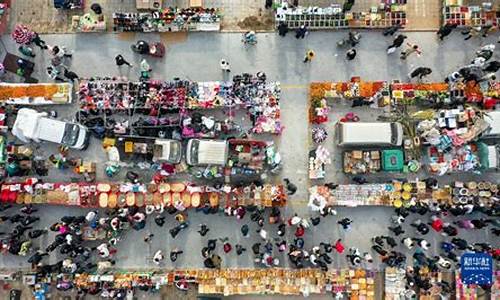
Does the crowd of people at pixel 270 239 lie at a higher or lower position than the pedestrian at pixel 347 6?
lower

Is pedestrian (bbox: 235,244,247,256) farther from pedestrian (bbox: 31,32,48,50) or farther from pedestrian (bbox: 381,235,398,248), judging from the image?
pedestrian (bbox: 31,32,48,50)

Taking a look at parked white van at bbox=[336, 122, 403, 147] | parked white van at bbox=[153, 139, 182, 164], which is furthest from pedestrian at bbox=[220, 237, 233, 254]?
parked white van at bbox=[336, 122, 403, 147]

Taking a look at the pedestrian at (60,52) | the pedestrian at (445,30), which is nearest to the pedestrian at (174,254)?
the pedestrian at (60,52)

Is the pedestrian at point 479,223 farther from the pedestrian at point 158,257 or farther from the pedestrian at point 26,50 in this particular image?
the pedestrian at point 26,50

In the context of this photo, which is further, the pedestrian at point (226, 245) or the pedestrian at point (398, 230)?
the pedestrian at point (226, 245)

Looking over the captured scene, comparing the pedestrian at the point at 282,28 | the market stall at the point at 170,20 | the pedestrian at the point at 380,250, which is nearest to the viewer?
the pedestrian at the point at 380,250

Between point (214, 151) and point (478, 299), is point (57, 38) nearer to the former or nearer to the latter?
point (214, 151)

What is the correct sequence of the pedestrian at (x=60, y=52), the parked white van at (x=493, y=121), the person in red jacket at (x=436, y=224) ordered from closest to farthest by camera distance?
the parked white van at (x=493, y=121) < the person in red jacket at (x=436, y=224) < the pedestrian at (x=60, y=52)
